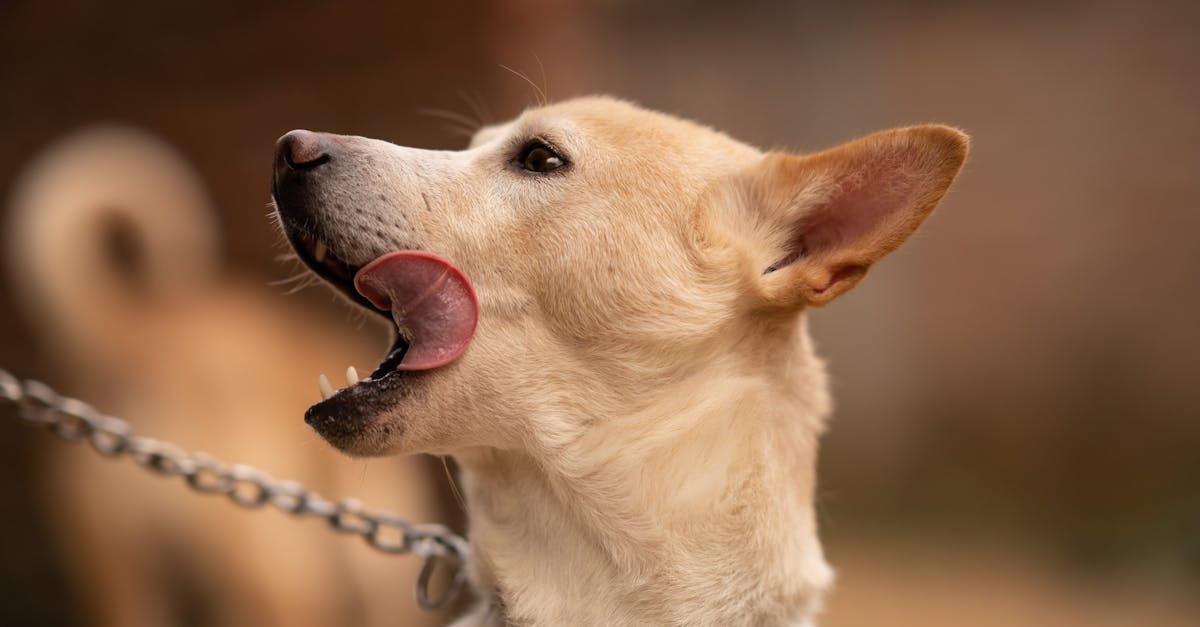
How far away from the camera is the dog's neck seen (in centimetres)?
199

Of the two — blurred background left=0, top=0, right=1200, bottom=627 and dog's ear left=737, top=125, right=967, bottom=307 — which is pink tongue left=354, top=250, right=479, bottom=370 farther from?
blurred background left=0, top=0, right=1200, bottom=627

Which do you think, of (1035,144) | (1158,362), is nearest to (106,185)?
(1035,144)

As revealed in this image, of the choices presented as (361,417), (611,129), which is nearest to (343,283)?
(361,417)

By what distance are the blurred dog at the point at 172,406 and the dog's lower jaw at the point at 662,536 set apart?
3268 millimetres

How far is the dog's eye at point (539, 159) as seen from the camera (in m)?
2.19

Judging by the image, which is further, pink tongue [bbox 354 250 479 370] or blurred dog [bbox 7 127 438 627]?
blurred dog [bbox 7 127 438 627]

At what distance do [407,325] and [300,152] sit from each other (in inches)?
15.1

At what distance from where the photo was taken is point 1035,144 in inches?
271

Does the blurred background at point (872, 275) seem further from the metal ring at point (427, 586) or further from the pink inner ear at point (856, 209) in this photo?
the pink inner ear at point (856, 209)

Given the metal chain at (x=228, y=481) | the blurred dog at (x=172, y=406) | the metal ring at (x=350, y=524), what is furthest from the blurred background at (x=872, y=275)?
the metal ring at (x=350, y=524)

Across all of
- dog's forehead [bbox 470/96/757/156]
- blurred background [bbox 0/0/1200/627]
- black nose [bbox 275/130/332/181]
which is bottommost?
blurred background [bbox 0/0/1200/627]

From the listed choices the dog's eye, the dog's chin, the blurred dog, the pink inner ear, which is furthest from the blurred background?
the dog's chin

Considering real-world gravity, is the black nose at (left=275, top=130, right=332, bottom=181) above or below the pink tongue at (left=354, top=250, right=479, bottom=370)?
above

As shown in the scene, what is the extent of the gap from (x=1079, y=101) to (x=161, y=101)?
5.58 metres
